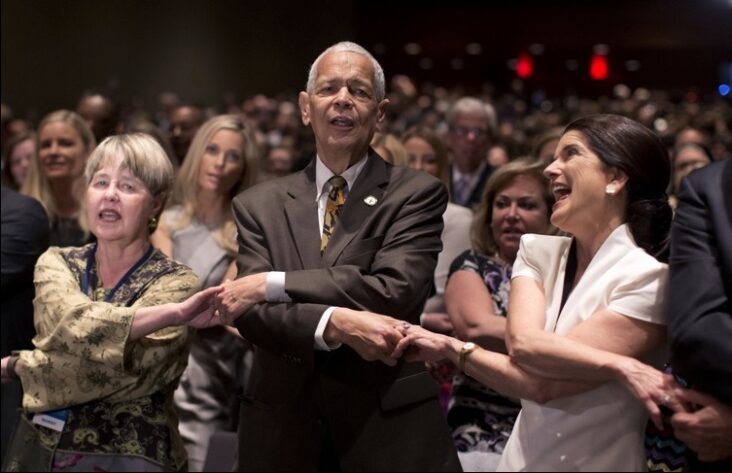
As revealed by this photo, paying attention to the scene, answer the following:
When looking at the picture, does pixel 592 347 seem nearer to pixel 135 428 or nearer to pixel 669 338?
pixel 669 338

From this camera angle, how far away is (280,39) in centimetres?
367

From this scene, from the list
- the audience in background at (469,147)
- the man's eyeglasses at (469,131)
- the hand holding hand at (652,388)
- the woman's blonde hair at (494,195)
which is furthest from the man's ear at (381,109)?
the man's eyeglasses at (469,131)

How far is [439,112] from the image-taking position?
12602mm

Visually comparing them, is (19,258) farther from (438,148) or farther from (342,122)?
(438,148)

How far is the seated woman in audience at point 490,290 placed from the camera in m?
3.70

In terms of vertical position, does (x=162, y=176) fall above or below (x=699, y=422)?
above

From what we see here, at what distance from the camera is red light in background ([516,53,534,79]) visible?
13.4 meters

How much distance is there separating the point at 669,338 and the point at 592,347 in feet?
0.55

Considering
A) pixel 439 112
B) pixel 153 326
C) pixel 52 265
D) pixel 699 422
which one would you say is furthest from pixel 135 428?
pixel 439 112

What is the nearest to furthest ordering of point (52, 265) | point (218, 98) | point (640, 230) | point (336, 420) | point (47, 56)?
point (640, 230) → point (336, 420) → point (52, 265) → point (218, 98) → point (47, 56)

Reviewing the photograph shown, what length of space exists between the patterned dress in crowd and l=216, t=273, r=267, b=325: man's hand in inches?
41.6

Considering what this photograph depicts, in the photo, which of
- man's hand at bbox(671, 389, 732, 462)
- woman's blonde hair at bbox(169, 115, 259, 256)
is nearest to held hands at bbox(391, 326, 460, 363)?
man's hand at bbox(671, 389, 732, 462)

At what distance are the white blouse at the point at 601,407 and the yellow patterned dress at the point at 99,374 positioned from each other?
124cm

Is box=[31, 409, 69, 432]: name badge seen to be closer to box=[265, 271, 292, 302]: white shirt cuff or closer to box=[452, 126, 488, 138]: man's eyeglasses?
box=[265, 271, 292, 302]: white shirt cuff
